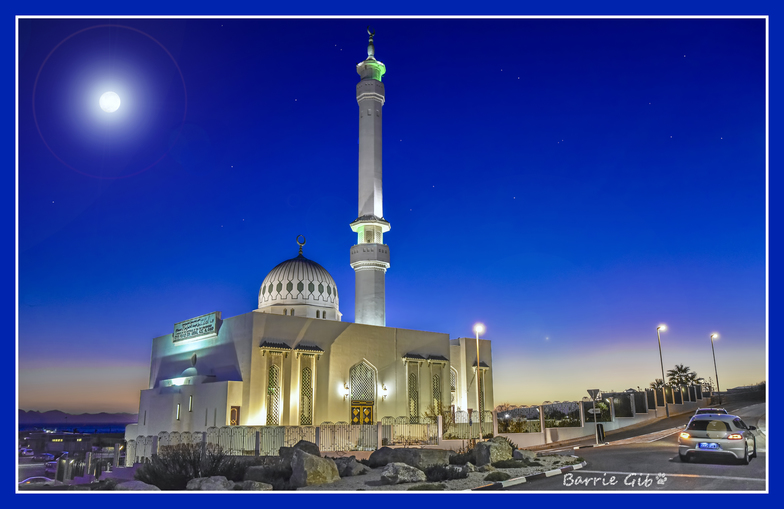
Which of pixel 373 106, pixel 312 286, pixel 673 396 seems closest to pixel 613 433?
pixel 673 396

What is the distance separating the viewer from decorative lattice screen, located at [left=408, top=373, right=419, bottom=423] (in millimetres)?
26234

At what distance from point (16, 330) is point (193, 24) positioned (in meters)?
7.17

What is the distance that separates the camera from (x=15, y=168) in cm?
1086

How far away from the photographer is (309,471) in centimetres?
1185

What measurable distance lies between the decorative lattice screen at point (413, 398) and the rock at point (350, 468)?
12433 mm

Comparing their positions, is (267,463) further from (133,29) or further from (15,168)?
(133,29)

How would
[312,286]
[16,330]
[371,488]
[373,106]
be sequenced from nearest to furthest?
[16,330], [371,488], [312,286], [373,106]

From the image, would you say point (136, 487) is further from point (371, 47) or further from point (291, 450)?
point (371, 47)

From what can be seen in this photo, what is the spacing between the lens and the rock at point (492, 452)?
14.5 meters

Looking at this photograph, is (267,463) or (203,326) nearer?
(267,463)

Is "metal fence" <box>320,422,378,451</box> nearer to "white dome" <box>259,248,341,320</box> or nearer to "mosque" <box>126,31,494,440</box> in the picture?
"mosque" <box>126,31,494,440</box>

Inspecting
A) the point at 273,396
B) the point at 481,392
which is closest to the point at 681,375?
the point at 481,392

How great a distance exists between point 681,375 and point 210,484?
44.7m
